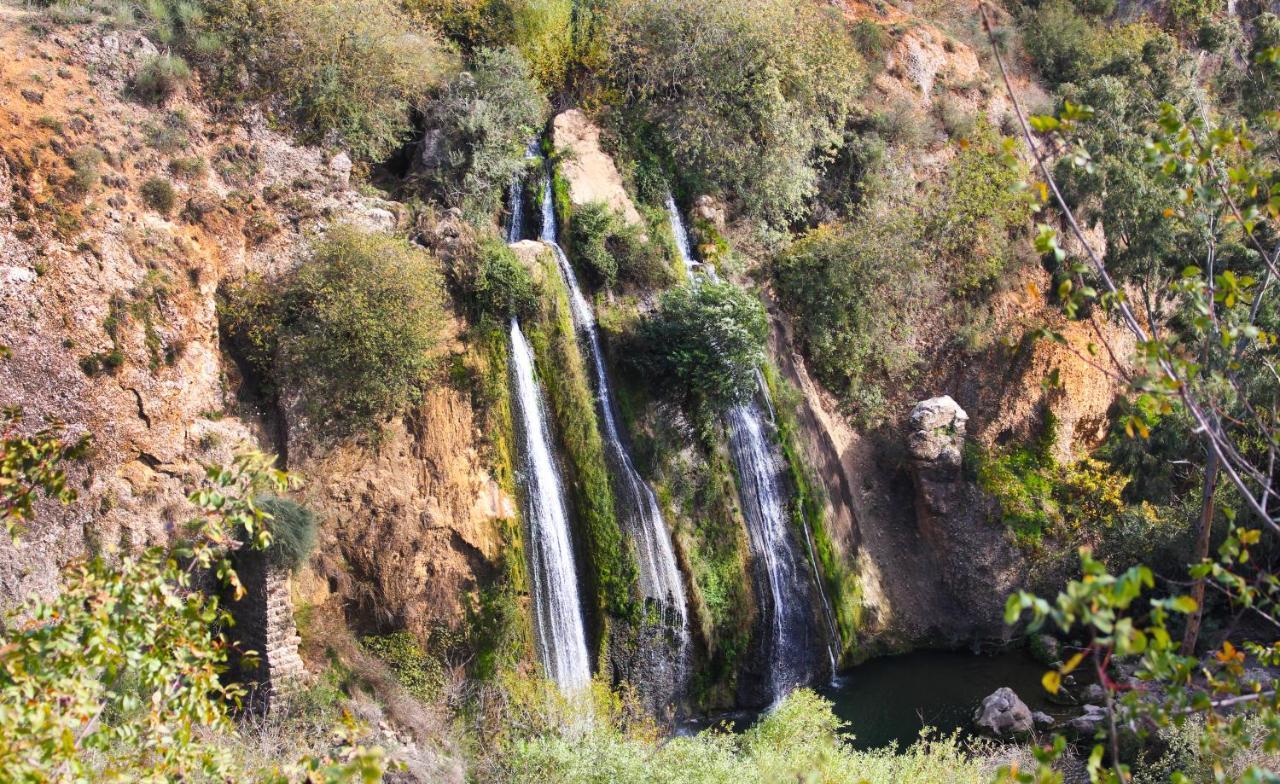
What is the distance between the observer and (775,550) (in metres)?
15.8

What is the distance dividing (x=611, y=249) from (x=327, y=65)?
5.10 metres

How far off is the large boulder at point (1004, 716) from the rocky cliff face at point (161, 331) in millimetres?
7684

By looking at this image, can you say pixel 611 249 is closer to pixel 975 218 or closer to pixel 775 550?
pixel 775 550

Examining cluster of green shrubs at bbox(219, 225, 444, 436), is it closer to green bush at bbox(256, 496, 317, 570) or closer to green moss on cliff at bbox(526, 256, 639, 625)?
green bush at bbox(256, 496, 317, 570)

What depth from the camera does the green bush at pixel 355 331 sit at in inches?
500

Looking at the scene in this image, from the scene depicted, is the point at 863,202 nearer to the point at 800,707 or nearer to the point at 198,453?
the point at 800,707

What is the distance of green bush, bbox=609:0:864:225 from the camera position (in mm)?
19062

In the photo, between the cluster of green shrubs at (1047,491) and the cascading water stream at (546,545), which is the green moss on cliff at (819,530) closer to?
the cluster of green shrubs at (1047,491)

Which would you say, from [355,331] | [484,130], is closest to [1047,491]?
[484,130]

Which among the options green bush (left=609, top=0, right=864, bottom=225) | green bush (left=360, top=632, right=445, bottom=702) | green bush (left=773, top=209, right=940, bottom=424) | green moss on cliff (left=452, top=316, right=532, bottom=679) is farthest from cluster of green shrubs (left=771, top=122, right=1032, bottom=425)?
green bush (left=360, top=632, right=445, bottom=702)

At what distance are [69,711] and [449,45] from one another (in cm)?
1500

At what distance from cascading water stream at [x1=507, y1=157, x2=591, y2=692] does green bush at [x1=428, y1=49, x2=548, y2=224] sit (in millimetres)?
2752

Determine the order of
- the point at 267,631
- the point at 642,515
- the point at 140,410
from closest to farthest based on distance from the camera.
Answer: the point at 267,631, the point at 140,410, the point at 642,515

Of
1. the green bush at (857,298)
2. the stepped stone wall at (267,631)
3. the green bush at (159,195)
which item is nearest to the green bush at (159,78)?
the green bush at (159,195)
